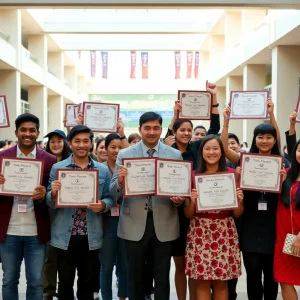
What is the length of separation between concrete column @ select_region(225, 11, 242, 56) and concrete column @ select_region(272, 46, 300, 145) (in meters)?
6.72

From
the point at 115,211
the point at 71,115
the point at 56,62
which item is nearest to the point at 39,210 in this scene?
the point at 115,211

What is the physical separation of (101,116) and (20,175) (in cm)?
180

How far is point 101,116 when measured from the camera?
562 centimetres

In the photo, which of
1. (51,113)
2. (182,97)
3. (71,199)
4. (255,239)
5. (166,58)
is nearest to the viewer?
(71,199)

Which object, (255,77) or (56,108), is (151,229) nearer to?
(255,77)

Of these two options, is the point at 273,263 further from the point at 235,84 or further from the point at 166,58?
the point at 166,58

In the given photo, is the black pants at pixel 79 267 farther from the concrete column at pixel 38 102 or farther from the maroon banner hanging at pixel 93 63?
the maroon banner hanging at pixel 93 63

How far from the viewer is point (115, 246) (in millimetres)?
5016

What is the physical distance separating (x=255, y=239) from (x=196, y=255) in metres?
0.56

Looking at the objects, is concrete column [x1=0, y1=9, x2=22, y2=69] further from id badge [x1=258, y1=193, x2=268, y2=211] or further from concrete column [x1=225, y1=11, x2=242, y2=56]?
id badge [x1=258, y1=193, x2=268, y2=211]

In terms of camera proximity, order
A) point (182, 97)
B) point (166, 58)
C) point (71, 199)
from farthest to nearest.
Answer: point (166, 58) < point (182, 97) < point (71, 199)

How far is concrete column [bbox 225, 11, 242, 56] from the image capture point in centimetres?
2011

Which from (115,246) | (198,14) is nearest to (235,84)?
(198,14)

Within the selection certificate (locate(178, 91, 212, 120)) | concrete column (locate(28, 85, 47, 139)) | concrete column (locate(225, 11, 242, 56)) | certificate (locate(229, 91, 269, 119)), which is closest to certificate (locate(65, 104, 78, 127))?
certificate (locate(178, 91, 212, 120))
